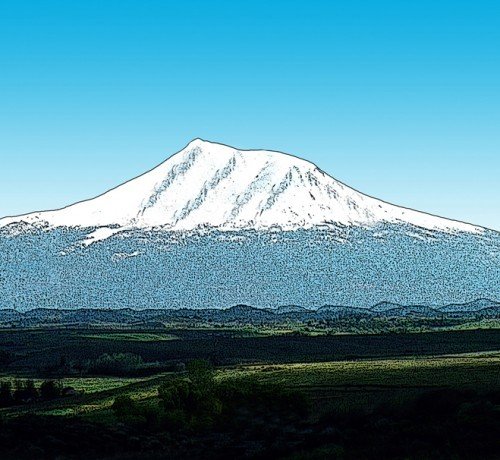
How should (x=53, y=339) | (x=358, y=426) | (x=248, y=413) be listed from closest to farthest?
(x=358, y=426)
(x=248, y=413)
(x=53, y=339)

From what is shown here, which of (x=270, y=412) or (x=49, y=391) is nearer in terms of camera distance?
(x=270, y=412)

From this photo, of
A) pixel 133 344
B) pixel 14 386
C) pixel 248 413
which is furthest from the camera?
pixel 133 344

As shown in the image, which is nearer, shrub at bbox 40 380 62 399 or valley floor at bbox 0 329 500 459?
valley floor at bbox 0 329 500 459

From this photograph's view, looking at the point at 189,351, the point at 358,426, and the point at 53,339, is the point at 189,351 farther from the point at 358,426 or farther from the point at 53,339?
the point at 358,426

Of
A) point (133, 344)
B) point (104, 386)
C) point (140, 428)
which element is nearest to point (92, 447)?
point (140, 428)

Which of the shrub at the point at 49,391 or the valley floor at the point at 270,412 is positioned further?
the shrub at the point at 49,391

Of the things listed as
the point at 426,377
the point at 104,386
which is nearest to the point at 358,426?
the point at 426,377

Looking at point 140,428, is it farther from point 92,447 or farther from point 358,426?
point 358,426

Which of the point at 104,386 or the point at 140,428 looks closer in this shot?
the point at 140,428

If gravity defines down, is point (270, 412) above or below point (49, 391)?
below
